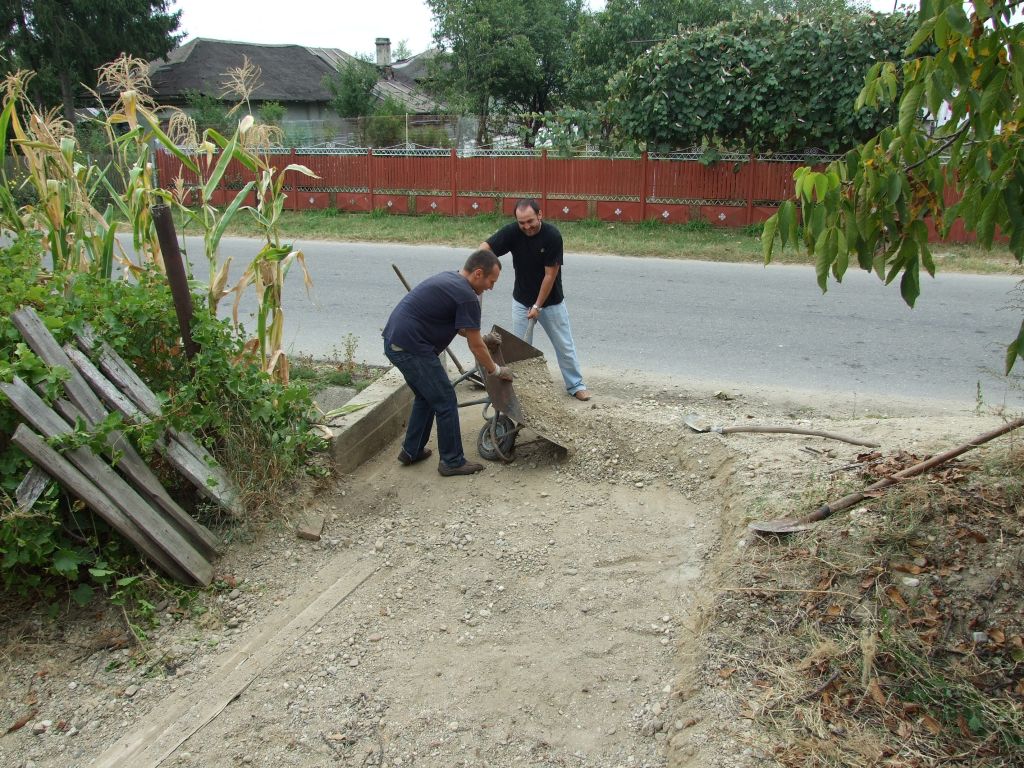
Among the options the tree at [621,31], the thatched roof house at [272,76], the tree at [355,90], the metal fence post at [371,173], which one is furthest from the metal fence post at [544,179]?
the tree at [355,90]

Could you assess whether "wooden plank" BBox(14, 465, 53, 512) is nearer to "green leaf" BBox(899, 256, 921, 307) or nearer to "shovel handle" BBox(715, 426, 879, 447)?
"green leaf" BBox(899, 256, 921, 307)

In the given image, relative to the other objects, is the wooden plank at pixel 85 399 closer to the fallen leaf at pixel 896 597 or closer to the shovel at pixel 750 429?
the shovel at pixel 750 429

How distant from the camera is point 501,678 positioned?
356 cm

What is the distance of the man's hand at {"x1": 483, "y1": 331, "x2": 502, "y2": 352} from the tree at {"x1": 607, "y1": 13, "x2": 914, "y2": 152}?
10435mm

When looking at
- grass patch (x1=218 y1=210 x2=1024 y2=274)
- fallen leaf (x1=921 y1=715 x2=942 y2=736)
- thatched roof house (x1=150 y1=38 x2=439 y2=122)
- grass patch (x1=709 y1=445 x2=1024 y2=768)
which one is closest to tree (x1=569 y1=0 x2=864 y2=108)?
thatched roof house (x1=150 y1=38 x2=439 y2=122)

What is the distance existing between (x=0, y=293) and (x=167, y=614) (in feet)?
6.27

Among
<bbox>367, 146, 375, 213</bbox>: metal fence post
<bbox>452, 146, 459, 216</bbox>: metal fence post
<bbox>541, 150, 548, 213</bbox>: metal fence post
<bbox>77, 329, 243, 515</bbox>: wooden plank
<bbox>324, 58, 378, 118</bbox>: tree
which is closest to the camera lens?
<bbox>77, 329, 243, 515</bbox>: wooden plank

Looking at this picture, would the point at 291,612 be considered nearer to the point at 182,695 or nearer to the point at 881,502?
the point at 182,695

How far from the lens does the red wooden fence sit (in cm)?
1484

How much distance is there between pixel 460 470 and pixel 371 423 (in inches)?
30.5

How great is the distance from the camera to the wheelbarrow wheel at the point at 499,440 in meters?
5.46

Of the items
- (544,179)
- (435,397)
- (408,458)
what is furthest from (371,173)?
(435,397)

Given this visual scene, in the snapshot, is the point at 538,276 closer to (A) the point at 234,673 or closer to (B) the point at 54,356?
(B) the point at 54,356

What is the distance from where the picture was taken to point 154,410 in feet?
14.2
